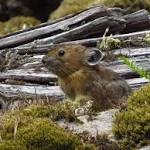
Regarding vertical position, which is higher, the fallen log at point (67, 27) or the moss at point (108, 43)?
the fallen log at point (67, 27)

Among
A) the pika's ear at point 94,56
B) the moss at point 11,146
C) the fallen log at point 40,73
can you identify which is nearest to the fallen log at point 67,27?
the fallen log at point 40,73

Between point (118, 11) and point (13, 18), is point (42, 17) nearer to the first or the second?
point (13, 18)

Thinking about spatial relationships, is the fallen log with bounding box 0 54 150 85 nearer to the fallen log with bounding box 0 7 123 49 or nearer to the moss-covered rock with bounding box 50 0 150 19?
the fallen log with bounding box 0 7 123 49

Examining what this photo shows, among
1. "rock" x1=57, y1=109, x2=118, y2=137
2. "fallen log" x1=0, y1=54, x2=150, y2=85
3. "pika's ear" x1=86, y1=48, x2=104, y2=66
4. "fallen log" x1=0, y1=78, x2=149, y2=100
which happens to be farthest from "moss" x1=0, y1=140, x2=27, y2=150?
"fallen log" x1=0, y1=54, x2=150, y2=85

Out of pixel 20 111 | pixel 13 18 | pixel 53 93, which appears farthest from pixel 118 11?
pixel 13 18

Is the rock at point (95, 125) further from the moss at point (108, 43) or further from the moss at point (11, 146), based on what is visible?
the moss at point (108, 43)
